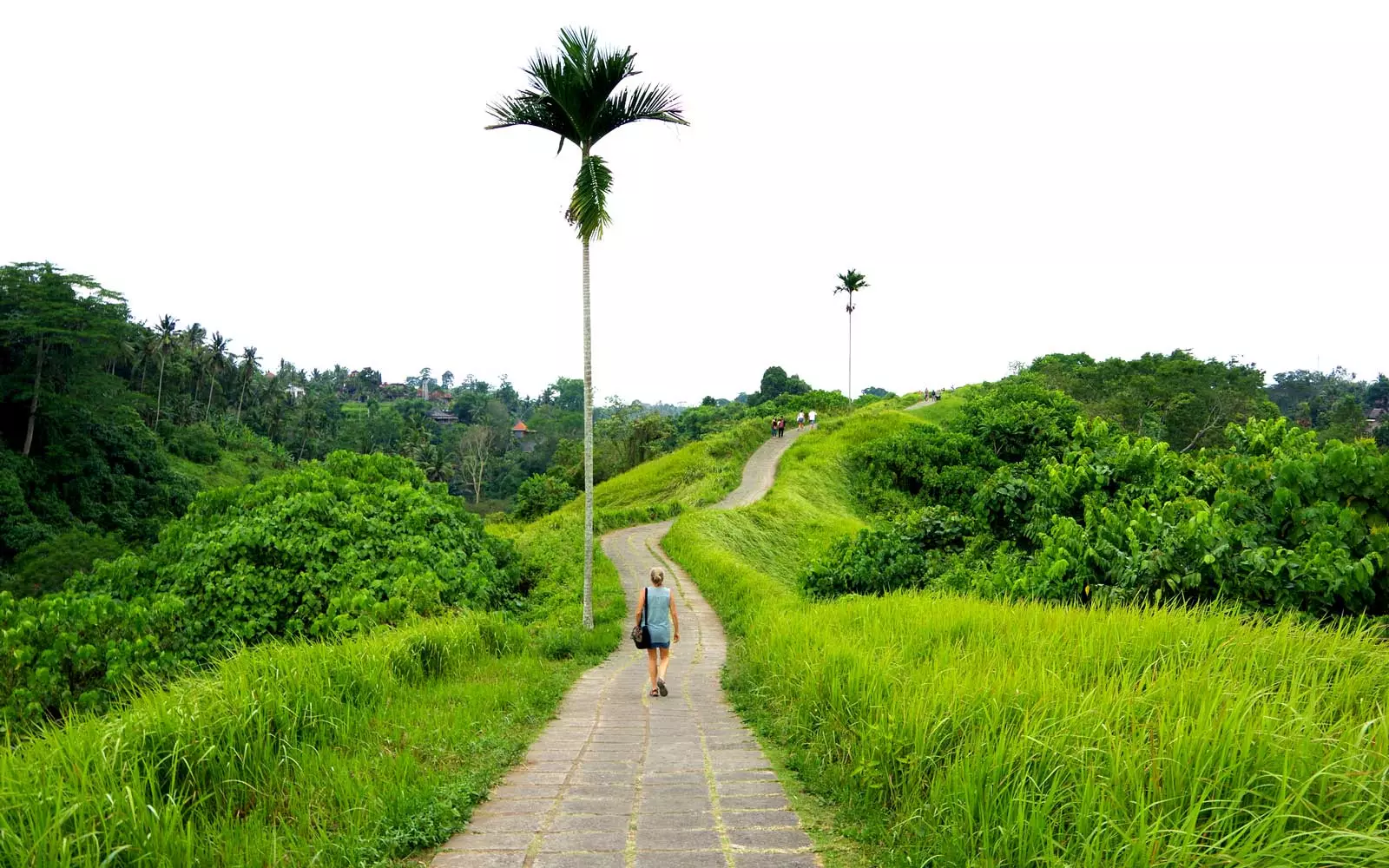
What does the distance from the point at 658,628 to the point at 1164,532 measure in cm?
494

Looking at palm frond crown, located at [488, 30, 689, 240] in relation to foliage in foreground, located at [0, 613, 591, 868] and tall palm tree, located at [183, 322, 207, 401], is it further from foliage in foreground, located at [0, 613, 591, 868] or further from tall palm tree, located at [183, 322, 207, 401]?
tall palm tree, located at [183, 322, 207, 401]

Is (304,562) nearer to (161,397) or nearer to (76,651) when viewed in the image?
(76,651)

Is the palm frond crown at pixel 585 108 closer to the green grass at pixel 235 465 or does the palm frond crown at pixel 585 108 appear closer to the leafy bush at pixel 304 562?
the leafy bush at pixel 304 562

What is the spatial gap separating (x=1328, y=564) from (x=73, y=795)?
8.16 m

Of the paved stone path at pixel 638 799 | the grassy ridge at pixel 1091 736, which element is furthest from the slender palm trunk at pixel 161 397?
the grassy ridge at pixel 1091 736

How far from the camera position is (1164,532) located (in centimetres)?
736

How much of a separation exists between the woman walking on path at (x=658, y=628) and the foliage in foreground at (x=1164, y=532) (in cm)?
349

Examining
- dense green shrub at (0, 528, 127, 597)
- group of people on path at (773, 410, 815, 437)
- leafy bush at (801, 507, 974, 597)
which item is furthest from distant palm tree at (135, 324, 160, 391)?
leafy bush at (801, 507, 974, 597)

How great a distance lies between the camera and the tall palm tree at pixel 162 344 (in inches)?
2265

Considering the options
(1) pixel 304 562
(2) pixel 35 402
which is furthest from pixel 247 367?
(1) pixel 304 562

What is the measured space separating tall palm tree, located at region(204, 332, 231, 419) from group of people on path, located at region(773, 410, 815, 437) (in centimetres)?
5336

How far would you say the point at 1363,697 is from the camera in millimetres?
3885

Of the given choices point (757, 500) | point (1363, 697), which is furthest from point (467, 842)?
point (757, 500)

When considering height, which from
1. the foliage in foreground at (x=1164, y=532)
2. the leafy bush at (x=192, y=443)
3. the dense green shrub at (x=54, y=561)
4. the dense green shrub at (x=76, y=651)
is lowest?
the dense green shrub at (x=54, y=561)
